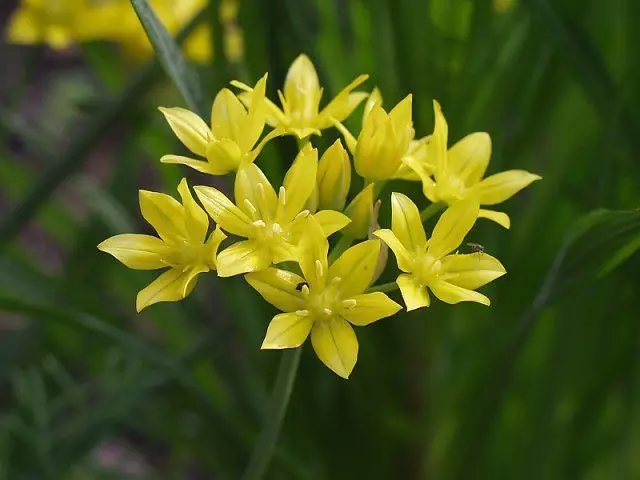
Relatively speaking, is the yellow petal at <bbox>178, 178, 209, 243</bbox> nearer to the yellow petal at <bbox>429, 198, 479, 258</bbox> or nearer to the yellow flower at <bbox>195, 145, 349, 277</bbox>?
the yellow flower at <bbox>195, 145, 349, 277</bbox>

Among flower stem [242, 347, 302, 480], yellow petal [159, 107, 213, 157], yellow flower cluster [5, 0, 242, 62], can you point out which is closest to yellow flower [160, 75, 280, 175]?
yellow petal [159, 107, 213, 157]

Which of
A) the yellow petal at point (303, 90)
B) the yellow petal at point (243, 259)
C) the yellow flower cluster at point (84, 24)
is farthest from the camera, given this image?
the yellow flower cluster at point (84, 24)

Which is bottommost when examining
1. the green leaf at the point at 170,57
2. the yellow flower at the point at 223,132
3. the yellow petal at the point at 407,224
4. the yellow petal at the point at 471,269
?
the yellow petal at the point at 471,269

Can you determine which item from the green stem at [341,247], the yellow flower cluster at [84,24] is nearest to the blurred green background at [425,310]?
the yellow flower cluster at [84,24]

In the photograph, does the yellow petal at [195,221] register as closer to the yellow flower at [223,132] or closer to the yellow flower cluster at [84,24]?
the yellow flower at [223,132]

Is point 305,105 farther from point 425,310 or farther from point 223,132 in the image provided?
point 425,310
